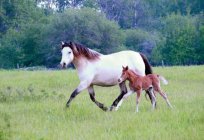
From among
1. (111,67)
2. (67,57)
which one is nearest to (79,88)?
(67,57)

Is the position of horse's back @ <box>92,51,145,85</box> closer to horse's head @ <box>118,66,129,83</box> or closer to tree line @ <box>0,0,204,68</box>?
horse's head @ <box>118,66,129,83</box>

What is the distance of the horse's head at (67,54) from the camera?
37.7 ft

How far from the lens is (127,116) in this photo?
1030 centimetres

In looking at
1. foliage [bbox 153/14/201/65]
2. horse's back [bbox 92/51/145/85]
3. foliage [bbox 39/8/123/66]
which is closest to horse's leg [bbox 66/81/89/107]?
horse's back [bbox 92/51/145/85]

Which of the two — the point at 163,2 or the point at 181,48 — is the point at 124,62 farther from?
the point at 163,2

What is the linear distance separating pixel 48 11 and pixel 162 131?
74923 millimetres

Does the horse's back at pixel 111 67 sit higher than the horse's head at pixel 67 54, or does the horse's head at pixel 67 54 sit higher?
the horse's head at pixel 67 54

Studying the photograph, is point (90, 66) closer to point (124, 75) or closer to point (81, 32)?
point (124, 75)

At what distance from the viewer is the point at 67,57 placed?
11531 millimetres

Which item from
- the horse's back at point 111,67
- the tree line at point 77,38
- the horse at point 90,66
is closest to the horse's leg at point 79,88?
the horse at point 90,66

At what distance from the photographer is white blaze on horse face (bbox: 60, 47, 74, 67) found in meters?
11.5

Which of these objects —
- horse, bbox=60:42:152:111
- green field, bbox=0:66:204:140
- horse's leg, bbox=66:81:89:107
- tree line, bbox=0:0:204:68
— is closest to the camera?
green field, bbox=0:66:204:140

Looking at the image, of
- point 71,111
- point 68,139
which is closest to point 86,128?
point 68,139

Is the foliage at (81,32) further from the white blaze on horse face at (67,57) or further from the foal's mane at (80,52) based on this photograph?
the white blaze on horse face at (67,57)
